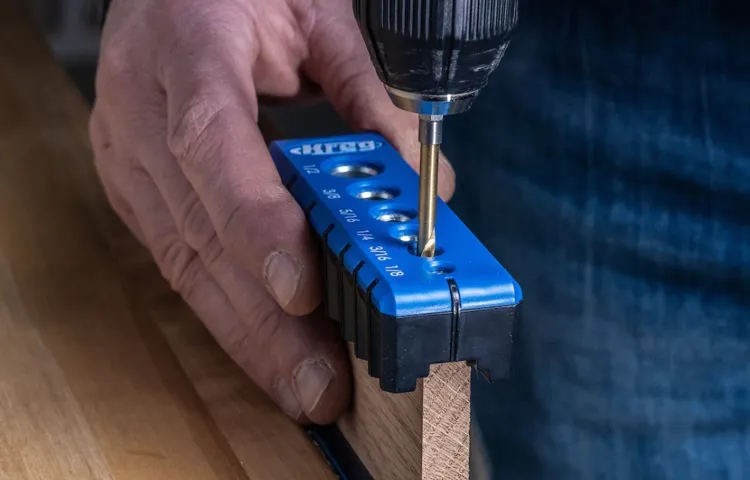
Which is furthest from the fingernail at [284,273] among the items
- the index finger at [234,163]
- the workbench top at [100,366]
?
the workbench top at [100,366]

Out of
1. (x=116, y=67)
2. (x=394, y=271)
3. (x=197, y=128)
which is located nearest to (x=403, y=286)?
(x=394, y=271)

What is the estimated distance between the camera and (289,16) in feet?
2.86

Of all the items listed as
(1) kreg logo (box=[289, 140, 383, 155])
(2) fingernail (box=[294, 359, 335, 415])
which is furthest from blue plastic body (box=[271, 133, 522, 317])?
(2) fingernail (box=[294, 359, 335, 415])

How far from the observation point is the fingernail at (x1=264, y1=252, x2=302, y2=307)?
643 millimetres

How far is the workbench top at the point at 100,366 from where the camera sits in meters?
0.67

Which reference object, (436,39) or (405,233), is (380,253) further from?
(436,39)

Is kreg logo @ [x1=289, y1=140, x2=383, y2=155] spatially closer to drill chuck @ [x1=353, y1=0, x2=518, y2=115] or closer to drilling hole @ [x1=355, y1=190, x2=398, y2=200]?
drilling hole @ [x1=355, y1=190, x2=398, y2=200]

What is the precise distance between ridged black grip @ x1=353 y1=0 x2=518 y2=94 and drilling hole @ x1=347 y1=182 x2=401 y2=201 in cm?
15

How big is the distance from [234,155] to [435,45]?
0.83ft

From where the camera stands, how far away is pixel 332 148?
0.72m

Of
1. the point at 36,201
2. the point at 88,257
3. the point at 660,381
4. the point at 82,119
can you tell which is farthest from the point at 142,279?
the point at 660,381

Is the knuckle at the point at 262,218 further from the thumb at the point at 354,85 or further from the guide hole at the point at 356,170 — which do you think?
the thumb at the point at 354,85

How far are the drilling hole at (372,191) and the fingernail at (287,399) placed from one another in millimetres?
145

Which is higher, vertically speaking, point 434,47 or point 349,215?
point 434,47
